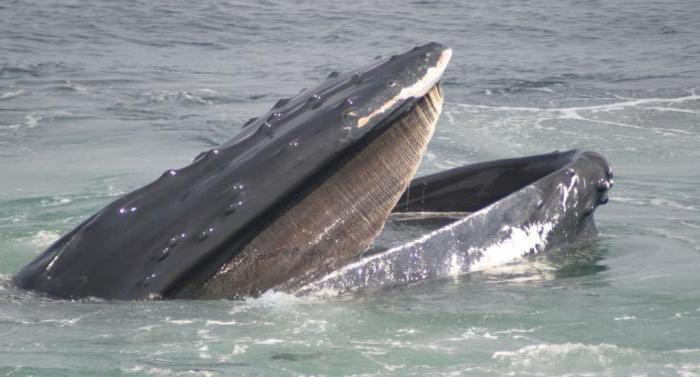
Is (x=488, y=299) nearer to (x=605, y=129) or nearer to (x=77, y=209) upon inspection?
(x=77, y=209)

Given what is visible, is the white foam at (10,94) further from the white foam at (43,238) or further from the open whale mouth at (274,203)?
the open whale mouth at (274,203)

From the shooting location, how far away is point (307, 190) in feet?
18.6

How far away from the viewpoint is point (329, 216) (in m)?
5.75

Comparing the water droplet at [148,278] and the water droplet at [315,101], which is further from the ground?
the water droplet at [315,101]

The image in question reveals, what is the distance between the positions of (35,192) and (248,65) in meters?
10.9

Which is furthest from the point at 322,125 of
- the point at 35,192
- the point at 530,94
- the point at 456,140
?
the point at 530,94

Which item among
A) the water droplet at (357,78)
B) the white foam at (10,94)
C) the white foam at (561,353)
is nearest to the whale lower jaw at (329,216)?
the water droplet at (357,78)

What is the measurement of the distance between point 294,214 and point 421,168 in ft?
18.4

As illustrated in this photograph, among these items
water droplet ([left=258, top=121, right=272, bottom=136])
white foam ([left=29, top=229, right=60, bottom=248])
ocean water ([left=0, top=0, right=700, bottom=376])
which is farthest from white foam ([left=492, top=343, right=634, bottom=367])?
white foam ([left=29, top=229, right=60, bottom=248])

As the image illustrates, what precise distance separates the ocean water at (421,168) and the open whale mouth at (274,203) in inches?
5.3

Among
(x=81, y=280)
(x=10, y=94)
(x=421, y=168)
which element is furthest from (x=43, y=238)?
(x=10, y=94)

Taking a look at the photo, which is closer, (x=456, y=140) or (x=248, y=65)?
(x=456, y=140)

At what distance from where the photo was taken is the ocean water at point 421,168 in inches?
210

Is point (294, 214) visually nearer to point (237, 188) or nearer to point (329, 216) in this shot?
point (329, 216)
